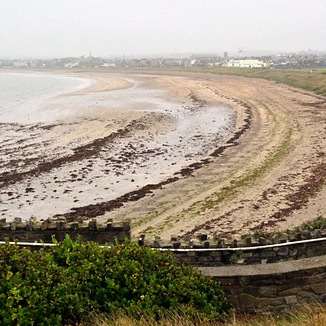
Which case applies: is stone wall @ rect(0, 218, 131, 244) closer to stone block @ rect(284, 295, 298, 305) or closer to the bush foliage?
the bush foliage

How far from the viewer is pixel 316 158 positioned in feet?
62.8

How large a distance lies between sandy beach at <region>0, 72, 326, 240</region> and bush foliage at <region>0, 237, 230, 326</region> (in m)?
6.63

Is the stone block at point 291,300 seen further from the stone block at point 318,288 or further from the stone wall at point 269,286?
the stone block at point 318,288

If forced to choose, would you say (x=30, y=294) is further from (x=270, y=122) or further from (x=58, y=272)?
(x=270, y=122)

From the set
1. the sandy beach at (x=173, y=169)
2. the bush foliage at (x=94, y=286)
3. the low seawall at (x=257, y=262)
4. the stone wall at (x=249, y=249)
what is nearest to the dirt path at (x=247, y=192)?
the sandy beach at (x=173, y=169)

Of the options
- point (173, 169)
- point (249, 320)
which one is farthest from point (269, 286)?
point (173, 169)

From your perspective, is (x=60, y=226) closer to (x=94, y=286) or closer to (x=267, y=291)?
(x=94, y=286)

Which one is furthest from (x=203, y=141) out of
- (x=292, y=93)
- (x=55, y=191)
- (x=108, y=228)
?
(x=292, y=93)

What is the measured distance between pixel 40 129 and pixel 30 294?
25.9 m

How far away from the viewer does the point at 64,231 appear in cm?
748

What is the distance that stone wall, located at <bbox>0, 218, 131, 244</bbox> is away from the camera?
24.2 ft

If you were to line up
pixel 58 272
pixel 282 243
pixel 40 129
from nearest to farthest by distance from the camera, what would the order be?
pixel 58 272 → pixel 282 243 → pixel 40 129

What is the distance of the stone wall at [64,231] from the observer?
24.2 ft

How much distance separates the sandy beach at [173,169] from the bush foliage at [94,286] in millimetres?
6629
